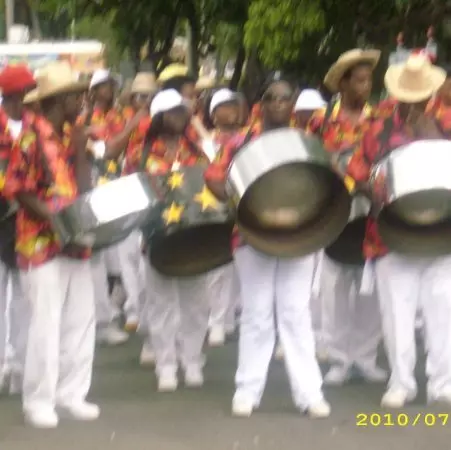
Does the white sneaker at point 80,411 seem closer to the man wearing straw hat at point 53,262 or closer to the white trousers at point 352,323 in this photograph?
the man wearing straw hat at point 53,262

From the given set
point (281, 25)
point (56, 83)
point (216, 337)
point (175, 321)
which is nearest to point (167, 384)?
point (175, 321)

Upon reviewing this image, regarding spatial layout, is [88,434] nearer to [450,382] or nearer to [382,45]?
[450,382]

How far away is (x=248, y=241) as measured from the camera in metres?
5.57

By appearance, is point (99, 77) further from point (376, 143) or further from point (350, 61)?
point (376, 143)

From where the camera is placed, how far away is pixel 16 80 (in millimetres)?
5980

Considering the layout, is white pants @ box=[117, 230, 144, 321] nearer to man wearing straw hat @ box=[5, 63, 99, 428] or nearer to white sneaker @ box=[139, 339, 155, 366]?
white sneaker @ box=[139, 339, 155, 366]

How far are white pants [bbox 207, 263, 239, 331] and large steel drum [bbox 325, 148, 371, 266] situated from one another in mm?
1415

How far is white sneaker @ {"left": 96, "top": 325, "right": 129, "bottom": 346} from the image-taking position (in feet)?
26.5

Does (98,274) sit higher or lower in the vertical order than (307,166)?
lower

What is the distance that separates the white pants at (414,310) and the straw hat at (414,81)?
2.51 ft

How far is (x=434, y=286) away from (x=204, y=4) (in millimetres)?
9192

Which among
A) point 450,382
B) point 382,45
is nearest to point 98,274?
point 450,382

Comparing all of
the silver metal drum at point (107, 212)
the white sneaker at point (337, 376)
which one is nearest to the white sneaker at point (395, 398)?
the white sneaker at point (337, 376)

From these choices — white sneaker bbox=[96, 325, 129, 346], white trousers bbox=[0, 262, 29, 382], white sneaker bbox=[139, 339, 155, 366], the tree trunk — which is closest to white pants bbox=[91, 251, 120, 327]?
white sneaker bbox=[96, 325, 129, 346]
